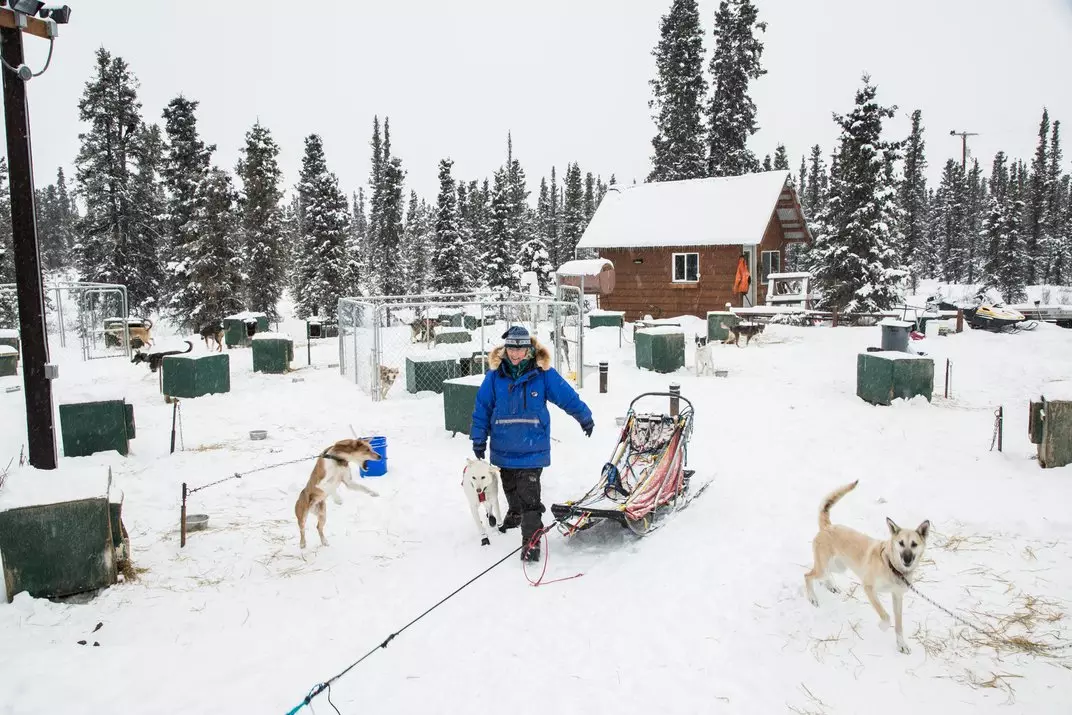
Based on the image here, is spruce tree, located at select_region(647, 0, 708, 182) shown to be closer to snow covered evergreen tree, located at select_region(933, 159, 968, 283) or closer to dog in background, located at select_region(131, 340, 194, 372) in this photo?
dog in background, located at select_region(131, 340, 194, 372)

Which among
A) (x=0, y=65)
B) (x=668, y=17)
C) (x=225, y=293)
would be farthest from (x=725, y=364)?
(x=668, y=17)

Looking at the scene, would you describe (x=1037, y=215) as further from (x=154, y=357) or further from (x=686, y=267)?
(x=154, y=357)

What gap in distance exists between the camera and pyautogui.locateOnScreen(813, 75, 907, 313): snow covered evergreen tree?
23250 mm

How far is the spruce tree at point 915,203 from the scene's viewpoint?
52406 millimetres

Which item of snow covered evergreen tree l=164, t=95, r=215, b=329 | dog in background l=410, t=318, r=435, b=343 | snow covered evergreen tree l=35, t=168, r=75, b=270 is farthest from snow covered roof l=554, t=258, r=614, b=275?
snow covered evergreen tree l=35, t=168, r=75, b=270

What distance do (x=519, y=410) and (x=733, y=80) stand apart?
35.1 meters

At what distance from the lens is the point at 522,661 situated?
416 centimetres

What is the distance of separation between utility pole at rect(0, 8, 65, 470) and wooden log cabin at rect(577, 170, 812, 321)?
21576mm

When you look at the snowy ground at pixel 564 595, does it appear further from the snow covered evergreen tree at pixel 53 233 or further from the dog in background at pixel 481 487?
the snow covered evergreen tree at pixel 53 233

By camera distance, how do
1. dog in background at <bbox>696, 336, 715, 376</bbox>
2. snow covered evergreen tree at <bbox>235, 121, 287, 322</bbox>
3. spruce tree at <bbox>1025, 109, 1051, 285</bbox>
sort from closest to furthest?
dog in background at <bbox>696, 336, 715, 376</bbox>, snow covered evergreen tree at <bbox>235, 121, 287, 322</bbox>, spruce tree at <bbox>1025, 109, 1051, 285</bbox>

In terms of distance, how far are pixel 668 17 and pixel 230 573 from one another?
1562 inches

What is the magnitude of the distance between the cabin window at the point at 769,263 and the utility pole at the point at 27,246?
24.0 metres

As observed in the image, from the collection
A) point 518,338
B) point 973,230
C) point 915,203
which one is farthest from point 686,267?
point 973,230

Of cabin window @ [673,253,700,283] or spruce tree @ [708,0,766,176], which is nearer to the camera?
cabin window @ [673,253,700,283]
